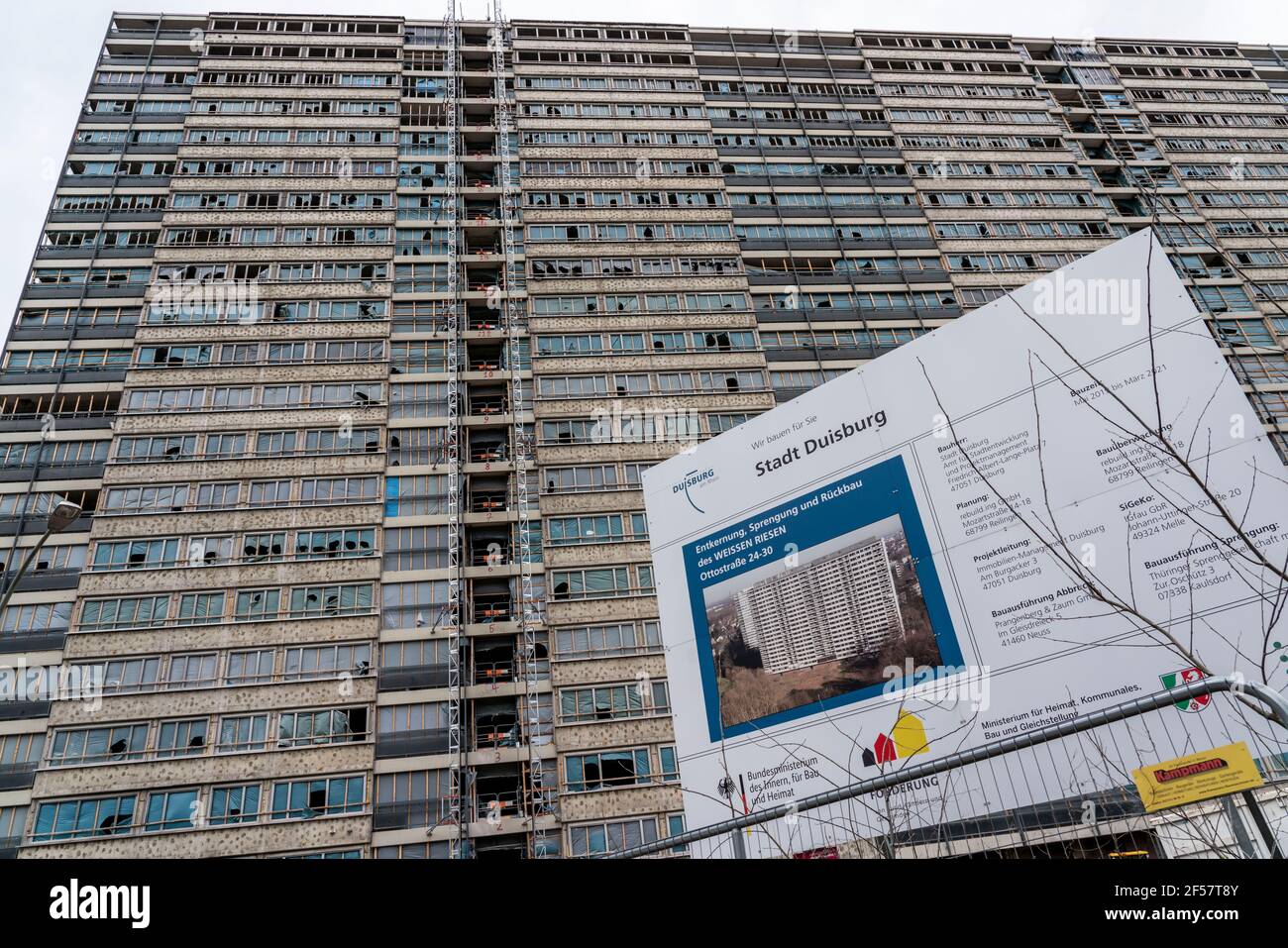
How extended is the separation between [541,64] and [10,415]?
36587 millimetres

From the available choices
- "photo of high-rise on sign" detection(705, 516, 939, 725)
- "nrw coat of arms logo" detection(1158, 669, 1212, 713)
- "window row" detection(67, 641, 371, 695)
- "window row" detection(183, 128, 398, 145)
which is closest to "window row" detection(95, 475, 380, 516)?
"window row" detection(67, 641, 371, 695)

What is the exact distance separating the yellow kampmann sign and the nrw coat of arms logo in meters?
0.61

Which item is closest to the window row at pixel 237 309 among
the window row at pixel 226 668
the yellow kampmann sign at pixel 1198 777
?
the window row at pixel 226 668

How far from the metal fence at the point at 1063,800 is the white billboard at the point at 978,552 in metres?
0.12

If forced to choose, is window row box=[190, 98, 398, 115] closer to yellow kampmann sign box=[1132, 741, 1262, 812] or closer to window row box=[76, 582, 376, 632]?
window row box=[76, 582, 376, 632]

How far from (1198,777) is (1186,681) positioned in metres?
1.38

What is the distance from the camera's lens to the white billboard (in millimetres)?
9648

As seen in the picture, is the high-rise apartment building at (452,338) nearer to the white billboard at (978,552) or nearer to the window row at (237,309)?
the window row at (237,309)

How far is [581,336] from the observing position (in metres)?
44.9

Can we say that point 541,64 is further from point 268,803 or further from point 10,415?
point 268,803

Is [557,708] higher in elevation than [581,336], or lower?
lower

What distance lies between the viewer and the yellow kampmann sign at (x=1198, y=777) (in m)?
7.84
